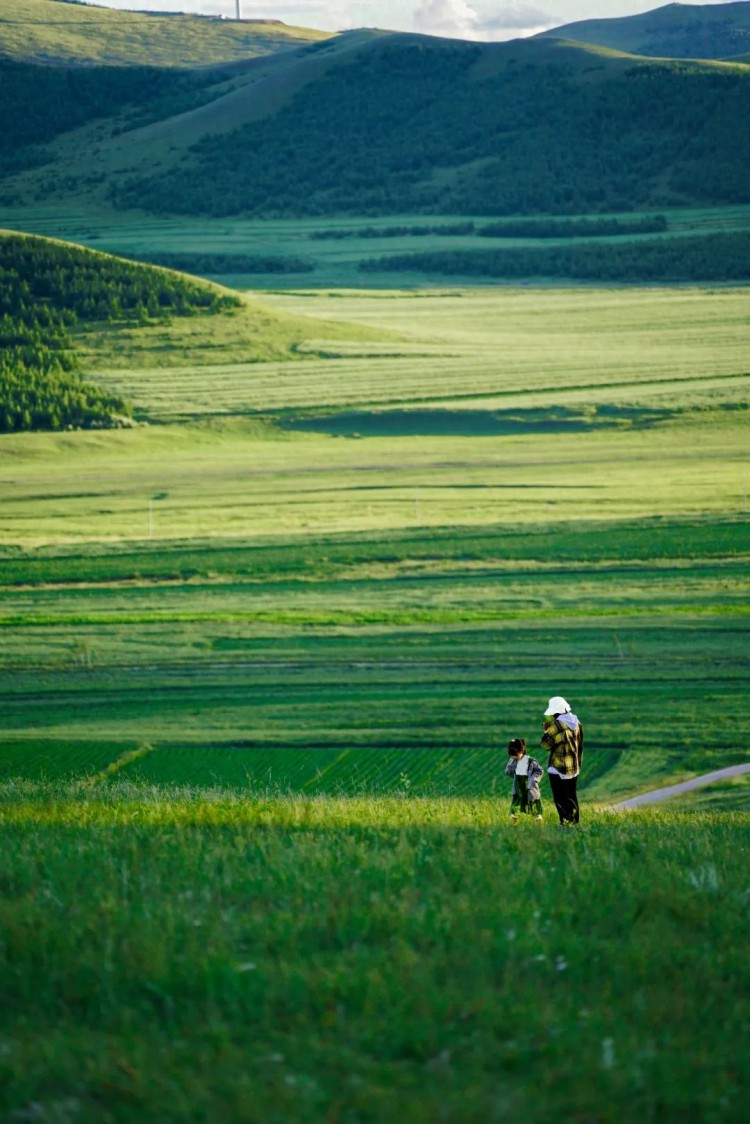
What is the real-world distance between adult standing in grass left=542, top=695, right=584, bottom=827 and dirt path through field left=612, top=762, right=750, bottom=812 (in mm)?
14092

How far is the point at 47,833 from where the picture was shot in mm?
9555

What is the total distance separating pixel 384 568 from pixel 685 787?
2626 centimetres

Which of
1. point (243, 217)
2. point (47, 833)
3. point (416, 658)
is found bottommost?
point (416, 658)

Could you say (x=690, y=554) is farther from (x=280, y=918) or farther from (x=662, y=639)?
(x=280, y=918)

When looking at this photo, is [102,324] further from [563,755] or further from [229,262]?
[563,755]

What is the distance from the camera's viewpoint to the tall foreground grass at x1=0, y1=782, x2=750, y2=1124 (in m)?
5.25

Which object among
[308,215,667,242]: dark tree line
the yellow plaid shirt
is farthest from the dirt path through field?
[308,215,667,242]: dark tree line

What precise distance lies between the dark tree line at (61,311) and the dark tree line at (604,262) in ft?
159

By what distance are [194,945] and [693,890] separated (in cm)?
292

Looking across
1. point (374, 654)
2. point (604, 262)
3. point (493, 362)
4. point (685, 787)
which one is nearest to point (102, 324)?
point (493, 362)

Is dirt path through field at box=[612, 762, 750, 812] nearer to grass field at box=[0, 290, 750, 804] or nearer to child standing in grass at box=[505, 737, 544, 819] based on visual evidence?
grass field at box=[0, 290, 750, 804]

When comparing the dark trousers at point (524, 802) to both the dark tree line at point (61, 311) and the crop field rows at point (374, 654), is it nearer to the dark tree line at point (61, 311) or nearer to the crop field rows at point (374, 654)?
the crop field rows at point (374, 654)

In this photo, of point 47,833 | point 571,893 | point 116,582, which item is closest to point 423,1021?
point 571,893

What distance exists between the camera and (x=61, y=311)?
102938mm
